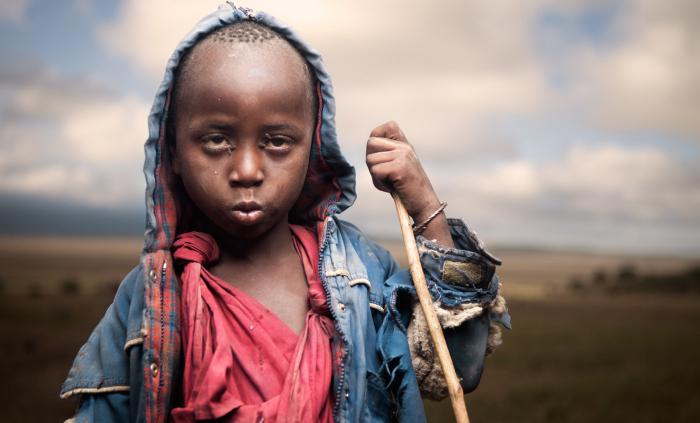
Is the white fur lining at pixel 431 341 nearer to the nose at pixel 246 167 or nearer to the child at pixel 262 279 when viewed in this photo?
the child at pixel 262 279

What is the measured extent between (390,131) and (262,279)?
62 centimetres

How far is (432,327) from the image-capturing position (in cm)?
169

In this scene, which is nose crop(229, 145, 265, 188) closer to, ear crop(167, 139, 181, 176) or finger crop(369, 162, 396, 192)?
ear crop(167, 139, 181, 176)

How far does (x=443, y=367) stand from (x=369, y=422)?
262mm

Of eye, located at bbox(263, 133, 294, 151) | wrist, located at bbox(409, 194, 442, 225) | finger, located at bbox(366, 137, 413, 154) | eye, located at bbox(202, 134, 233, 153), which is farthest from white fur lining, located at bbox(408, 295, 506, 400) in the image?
eye, located at bbox(202, 134, 233, 153)

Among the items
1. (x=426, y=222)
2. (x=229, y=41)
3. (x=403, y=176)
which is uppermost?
(x=229, y=41)

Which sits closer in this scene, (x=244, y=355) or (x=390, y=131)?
(x=244, y=355)

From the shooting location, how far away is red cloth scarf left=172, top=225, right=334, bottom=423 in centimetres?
152

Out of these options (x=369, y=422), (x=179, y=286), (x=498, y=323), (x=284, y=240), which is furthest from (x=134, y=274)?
(x=498, y=323)

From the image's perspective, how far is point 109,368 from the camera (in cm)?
169

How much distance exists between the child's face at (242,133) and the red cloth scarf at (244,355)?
201 mm

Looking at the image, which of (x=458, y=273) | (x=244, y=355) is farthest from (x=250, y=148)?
(x=458, y=273)

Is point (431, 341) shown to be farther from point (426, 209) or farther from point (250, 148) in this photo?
point (250, 148)

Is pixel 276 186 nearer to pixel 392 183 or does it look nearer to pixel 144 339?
pixel 392 183
